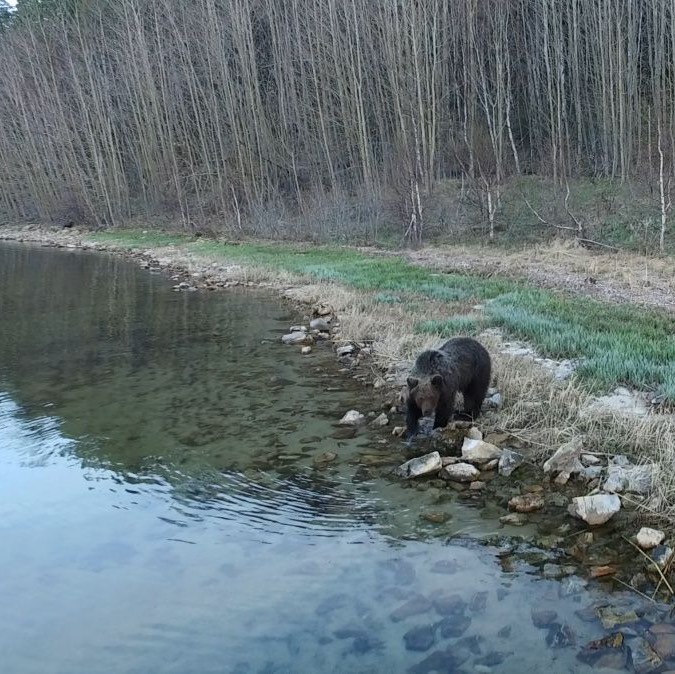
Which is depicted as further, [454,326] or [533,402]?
[454,326]

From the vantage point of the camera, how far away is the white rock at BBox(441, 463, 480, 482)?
17.2 feet

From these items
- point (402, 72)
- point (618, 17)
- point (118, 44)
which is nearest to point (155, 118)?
point (118, 44)

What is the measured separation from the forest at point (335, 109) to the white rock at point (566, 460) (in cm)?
1516

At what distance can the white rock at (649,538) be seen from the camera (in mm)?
4066

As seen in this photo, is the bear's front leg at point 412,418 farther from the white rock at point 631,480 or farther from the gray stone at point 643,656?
the gray stone at point 643,656

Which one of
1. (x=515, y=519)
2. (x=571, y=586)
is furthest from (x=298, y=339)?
(x=571, y=586)

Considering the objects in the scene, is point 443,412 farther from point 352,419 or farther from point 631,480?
point 631,480

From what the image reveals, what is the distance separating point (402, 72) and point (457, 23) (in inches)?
201

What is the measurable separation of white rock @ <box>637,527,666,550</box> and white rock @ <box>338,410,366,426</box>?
10.1 ft

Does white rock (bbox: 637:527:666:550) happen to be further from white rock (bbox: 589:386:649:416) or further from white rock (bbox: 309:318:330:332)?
white rock (bbox: 309:318:330:332)

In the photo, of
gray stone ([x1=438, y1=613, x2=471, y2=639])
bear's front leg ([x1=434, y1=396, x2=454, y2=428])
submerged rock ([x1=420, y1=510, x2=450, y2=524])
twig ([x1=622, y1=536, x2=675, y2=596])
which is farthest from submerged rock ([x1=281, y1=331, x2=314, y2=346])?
gray stone ([x1=438, y1=613, x2=471, y2=639])

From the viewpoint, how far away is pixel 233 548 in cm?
443

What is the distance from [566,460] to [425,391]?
54.6 inches

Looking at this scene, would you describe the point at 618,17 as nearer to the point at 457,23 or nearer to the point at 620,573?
the point at 457,23
